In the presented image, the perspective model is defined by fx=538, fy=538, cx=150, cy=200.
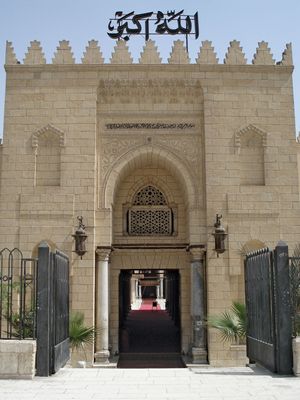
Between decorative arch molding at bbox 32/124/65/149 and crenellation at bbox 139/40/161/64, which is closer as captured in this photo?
decorative arch molding at bbox 32/124/65/149

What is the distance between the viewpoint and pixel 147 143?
14.4 m

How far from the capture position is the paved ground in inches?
251

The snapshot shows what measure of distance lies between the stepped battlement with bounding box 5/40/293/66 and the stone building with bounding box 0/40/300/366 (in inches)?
1.2

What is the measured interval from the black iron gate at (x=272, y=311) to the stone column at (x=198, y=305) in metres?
5.01

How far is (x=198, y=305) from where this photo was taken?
45.8 ft

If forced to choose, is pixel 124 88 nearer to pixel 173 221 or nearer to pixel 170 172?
pixel 170 172

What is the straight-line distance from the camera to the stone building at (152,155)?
13836 millimetres

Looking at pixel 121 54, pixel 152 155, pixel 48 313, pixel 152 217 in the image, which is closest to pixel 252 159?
pixel 152 155

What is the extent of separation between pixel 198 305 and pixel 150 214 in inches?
120

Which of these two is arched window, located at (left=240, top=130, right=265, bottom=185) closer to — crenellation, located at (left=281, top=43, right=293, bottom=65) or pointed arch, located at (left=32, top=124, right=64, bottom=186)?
crenellation, located at (left=281, top=43, right=293, bottom=65)

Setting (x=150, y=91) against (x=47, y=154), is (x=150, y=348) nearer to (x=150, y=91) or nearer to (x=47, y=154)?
(x=47, y=154)

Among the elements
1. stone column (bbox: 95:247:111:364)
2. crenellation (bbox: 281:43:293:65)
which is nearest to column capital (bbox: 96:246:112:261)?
stone column (bbox: 95:247:111:364)

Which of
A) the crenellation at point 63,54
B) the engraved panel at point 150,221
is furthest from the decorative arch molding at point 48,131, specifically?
the engraved panel at point 150,221

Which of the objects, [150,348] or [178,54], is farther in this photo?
[150,348]
